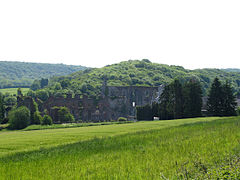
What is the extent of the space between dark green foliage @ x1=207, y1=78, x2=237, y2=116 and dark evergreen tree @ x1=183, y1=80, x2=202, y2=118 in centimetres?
252

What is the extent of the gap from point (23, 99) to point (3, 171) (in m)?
72.3

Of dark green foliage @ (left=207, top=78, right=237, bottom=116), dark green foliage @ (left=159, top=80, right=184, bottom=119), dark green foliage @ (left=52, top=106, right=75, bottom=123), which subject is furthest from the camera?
dark green foliage @ (left=52, top=106, right=75, bottom=123)

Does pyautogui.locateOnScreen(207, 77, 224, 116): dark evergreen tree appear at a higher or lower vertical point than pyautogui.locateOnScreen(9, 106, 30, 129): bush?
higher

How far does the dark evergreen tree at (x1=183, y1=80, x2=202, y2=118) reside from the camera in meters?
54.4

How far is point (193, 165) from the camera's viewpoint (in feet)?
29.8

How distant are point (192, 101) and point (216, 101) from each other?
4599 millimetres

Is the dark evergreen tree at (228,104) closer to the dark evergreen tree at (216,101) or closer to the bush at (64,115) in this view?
the dark evergreen tree at (216,101)

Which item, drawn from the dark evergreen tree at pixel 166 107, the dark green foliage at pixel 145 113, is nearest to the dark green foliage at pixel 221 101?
the dark evergreen tree at pixel 166 107

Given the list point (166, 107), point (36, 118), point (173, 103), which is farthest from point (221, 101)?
point (36, 118)

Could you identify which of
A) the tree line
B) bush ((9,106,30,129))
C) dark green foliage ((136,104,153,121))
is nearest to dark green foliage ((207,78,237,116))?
the tree line

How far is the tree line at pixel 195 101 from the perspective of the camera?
53.9 metres

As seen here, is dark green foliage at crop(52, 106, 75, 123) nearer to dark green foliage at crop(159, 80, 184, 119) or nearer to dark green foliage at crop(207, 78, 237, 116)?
dark green foliage at crop(159, 80, 184, 119)

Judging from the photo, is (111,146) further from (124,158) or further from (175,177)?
(175,177)

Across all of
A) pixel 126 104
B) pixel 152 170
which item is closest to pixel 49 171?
pixel 152 170
